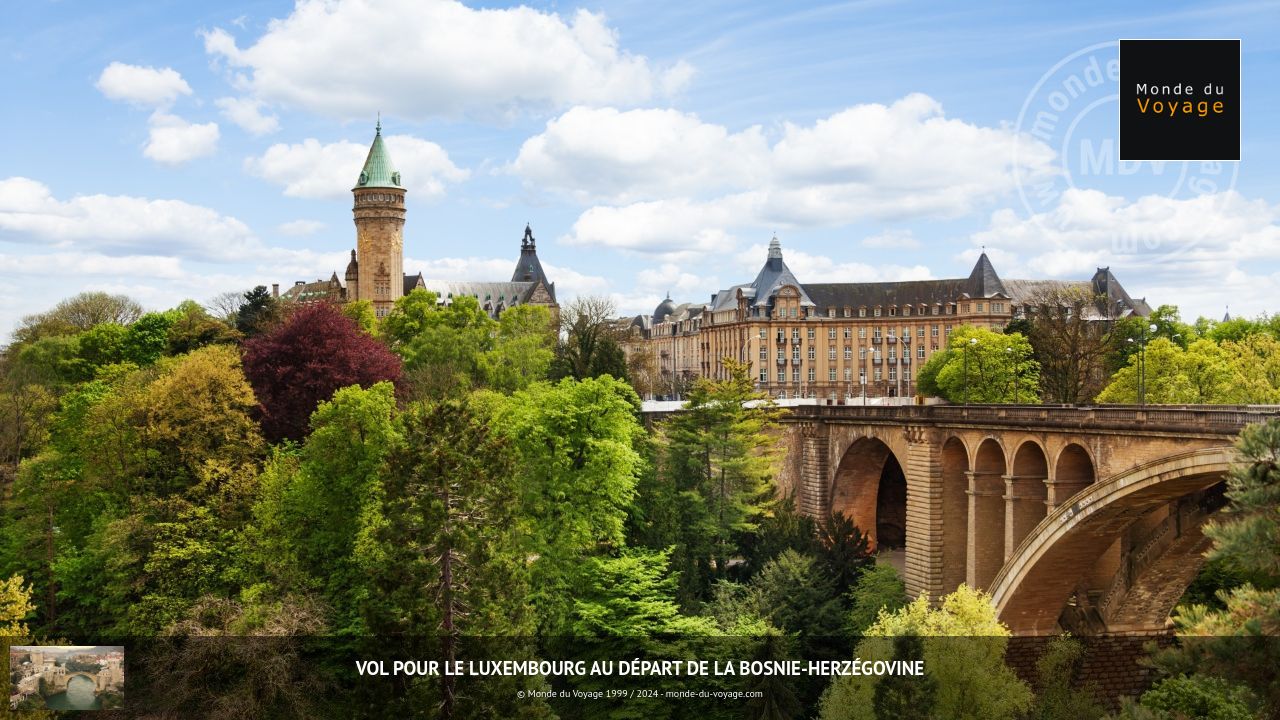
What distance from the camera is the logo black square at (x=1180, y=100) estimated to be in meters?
25.4

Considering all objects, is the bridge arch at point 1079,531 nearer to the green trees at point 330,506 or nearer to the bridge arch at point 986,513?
the bridge arch at point 986,513

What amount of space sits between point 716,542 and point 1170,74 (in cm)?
2317

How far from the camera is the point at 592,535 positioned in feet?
113

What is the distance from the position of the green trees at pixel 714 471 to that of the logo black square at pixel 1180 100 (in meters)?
20.8

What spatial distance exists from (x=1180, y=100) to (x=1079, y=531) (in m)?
11.3

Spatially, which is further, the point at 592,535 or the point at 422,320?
the point at 422,320

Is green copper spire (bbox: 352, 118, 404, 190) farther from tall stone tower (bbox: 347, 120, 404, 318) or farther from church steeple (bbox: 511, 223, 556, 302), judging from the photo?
church steeple (bbox: 511, 223, 556, 302)

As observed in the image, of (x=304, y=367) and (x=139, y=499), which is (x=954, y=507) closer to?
(x=304, y=367)

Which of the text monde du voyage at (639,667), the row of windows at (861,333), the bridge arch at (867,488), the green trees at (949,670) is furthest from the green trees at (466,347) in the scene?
the row of windows at (861,333)

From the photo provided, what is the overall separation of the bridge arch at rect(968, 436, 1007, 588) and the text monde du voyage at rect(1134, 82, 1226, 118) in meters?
13.1

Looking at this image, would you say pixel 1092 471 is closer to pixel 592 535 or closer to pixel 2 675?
pixel 592 535

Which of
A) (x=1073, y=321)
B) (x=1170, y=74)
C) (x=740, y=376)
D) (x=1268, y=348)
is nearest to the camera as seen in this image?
(x=1170, y=74)

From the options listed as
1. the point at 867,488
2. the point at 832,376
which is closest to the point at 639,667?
the point at 867,488

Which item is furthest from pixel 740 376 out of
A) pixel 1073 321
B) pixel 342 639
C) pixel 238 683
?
pixel 1073 321
